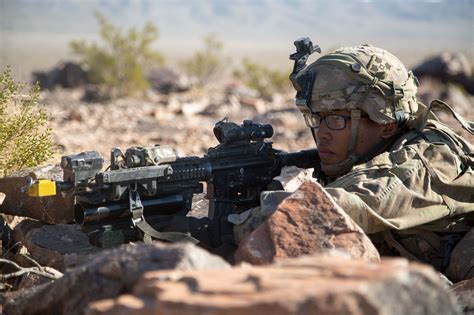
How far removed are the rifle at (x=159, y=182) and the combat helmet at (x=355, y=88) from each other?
40 centimetres

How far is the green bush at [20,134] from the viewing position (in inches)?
218

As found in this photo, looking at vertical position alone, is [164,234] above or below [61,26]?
below

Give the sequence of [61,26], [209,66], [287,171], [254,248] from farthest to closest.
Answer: [61,26] → [209,66] → [287,171] → [254,248]

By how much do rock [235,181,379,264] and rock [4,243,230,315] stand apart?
62 cm

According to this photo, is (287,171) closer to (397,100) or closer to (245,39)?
(397,100)

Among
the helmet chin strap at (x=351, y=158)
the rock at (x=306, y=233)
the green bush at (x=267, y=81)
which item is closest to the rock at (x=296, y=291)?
the rock at (x=306, y=233)

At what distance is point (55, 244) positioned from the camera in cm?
505

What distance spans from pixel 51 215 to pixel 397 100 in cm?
246

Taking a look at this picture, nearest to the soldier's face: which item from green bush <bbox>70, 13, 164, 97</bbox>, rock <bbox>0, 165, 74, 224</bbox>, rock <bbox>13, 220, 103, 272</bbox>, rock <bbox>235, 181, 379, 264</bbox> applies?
rock <bbox>235, 181, 379, 264</bbox>

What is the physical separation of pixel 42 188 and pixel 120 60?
62.3 feet

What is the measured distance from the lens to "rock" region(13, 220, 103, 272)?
4793 millimetres

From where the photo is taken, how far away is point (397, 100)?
496 cm

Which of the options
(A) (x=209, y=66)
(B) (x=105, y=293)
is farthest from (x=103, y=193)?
(A) (x=209, y=66)

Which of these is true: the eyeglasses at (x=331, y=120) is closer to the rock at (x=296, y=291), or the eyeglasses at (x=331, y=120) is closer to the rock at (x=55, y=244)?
the rock at (x=55, y=244)
